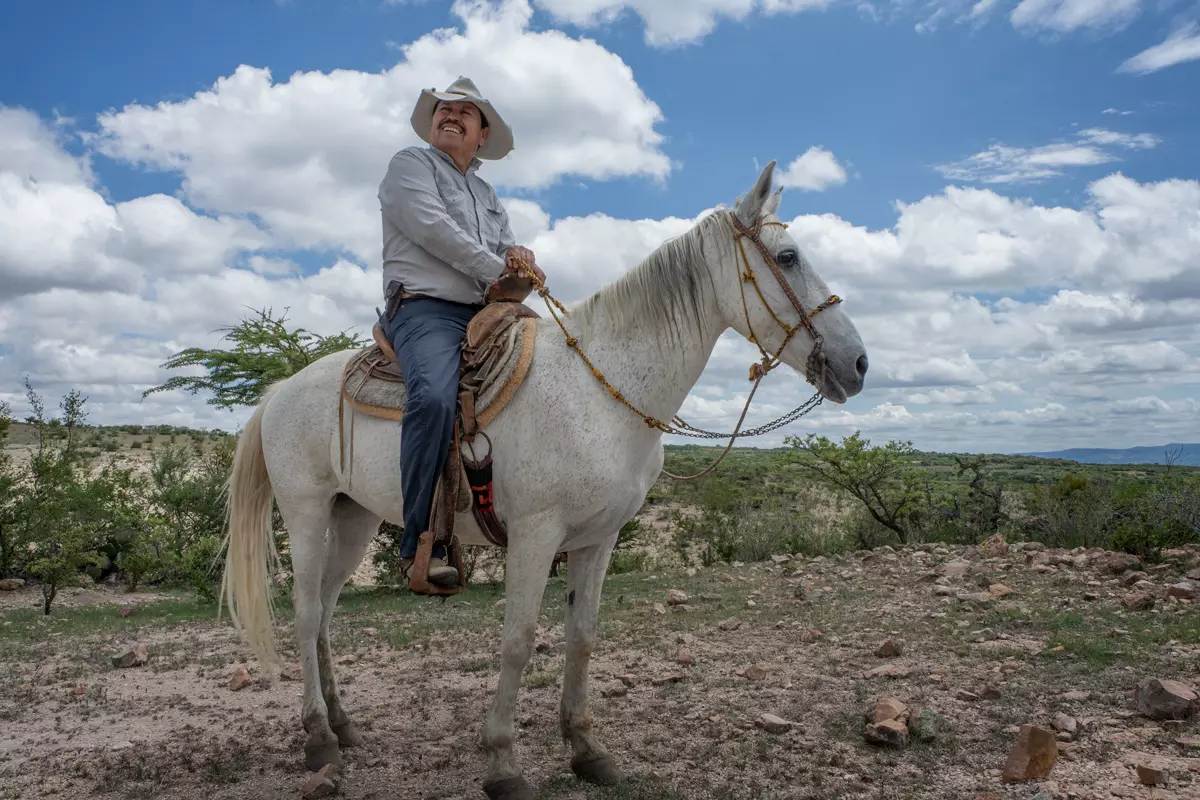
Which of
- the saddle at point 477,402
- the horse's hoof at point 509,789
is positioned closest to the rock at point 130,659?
the saddle at point 477,402

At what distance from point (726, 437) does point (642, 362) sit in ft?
1.93

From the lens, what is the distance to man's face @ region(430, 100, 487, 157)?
433cm

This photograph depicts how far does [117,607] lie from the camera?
10.6m

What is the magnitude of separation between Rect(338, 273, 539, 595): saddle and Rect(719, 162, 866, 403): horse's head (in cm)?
104

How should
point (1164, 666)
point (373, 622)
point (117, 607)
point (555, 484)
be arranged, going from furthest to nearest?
point (117, 607), point (373, 622), point (1164, 666), point (555, 484)

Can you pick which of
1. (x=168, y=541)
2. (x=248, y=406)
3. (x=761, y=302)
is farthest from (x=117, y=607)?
(x=761, y=302)

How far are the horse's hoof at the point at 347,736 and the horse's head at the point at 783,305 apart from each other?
10.6ft

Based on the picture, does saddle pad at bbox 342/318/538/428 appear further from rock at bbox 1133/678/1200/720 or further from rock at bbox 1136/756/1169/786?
rock at bbox 1133/678/1200/720

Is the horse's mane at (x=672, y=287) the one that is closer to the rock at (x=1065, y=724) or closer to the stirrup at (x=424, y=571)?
the stirrup at (x=424, y=571)

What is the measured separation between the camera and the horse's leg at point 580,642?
4.02 metres

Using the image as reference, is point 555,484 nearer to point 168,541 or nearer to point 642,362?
point 642,362

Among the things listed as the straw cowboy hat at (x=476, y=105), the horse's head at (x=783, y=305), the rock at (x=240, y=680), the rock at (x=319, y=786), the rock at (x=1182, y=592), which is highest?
the straw cowboy hat at (x=476, y=105)

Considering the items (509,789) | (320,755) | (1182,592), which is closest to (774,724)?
(509,789)

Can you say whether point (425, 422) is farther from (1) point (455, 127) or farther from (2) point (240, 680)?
(2) point (240, 680)
